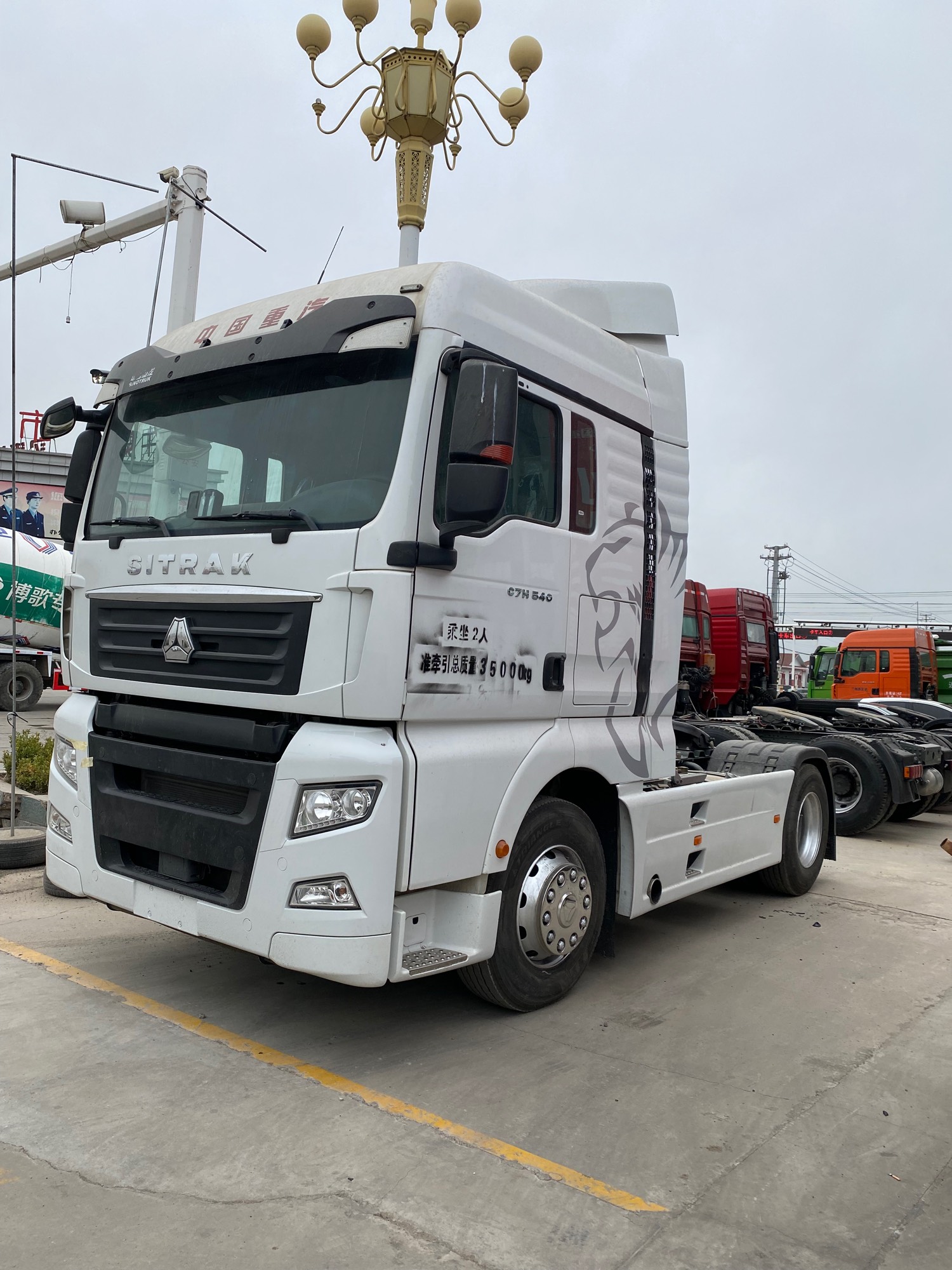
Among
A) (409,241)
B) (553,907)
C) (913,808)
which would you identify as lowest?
(913,808)

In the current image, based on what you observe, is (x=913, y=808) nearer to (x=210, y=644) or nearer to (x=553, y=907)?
(x=553, y=907)

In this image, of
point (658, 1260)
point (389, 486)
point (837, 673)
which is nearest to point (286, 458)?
point (389, 486)

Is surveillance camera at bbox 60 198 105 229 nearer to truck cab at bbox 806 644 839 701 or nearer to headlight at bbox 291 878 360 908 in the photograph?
headlight at bbox 291 878 360 908

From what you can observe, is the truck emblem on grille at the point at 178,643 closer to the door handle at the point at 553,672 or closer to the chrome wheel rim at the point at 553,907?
the door handle at the point at 553,672

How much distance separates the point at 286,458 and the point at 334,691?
101cm

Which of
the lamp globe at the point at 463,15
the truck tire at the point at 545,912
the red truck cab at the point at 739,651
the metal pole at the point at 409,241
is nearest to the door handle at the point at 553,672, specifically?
the truck tire at the point at 545,912

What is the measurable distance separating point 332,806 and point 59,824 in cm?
177

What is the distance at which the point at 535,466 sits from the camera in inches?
171

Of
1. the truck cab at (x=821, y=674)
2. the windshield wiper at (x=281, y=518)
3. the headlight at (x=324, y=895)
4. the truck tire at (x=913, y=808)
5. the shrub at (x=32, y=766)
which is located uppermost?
the windshield wiper at (x=281, y=518)

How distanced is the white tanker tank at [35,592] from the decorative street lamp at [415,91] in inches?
391

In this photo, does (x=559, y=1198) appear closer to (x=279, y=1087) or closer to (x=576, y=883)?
(x=279, y=1087)

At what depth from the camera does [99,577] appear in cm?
452

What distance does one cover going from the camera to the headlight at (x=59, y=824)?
15.0 feet

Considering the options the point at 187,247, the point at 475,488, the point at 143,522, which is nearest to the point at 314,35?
the point at 187,247
